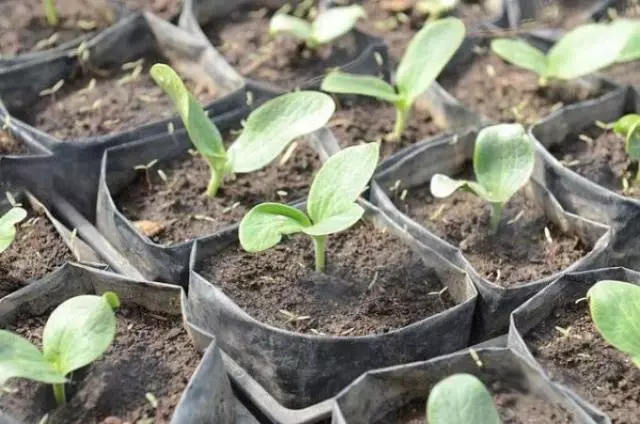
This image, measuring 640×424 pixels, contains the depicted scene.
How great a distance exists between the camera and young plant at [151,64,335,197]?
4.16ft

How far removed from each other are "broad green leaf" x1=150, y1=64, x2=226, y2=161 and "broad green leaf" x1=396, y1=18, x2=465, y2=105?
0.34 meters

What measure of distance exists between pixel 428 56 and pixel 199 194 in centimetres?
44

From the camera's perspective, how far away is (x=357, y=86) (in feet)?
4.58

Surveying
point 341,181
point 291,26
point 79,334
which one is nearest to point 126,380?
point 79,334

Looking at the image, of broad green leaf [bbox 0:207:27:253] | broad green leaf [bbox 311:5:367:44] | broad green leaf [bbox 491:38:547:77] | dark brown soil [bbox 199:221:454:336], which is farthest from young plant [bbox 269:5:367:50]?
broad green leaf [bbox 0:207:27:253]

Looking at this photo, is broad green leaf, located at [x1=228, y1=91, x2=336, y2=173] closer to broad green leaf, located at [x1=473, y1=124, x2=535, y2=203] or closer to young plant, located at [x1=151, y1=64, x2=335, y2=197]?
young plant, located at [x1=151, y1=64, x2=335, y2=197]

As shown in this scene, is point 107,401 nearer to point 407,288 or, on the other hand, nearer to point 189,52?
point 407,288

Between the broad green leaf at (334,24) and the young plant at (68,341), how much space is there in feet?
2.54

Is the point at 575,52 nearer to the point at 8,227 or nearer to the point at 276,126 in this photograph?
the point at 276,126

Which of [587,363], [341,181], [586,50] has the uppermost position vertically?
[341,181]

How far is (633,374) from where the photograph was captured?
3.60 ft

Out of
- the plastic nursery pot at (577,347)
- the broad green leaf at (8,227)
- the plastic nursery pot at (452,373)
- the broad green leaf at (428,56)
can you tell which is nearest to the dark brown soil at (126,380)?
the broad green leaf at (8,227)

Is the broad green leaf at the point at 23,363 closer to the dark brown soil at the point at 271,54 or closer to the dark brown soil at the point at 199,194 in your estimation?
the dark brown soil at the point at 199,194

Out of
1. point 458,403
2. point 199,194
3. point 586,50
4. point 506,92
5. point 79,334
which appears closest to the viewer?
point 458,403
